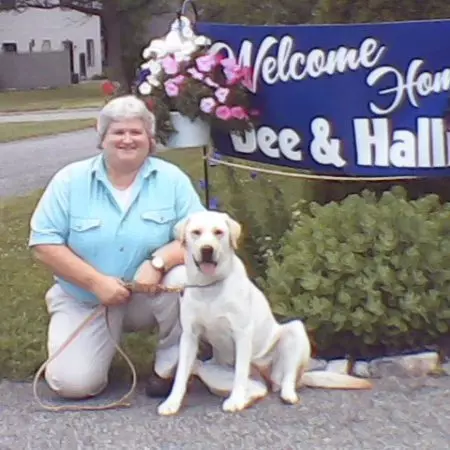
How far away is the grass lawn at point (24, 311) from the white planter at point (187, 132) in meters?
0.88

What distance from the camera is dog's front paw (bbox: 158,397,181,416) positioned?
209 inches

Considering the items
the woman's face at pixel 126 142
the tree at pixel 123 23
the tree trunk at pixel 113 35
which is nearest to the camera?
the woman's face at pixel 126 142

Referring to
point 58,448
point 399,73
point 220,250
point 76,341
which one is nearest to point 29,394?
point 76,341

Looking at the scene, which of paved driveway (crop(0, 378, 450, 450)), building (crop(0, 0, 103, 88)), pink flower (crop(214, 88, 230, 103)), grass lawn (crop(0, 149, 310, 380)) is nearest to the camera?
paved driveway (crop(0, 378, 450, 450))

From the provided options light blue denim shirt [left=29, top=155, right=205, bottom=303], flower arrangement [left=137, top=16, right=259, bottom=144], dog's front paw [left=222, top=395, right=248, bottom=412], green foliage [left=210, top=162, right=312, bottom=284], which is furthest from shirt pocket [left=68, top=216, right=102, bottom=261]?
flower arrangement [left=137, top=16, right=259, bottom=144]

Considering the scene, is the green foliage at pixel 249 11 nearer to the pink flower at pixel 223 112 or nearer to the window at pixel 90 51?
the pink flower at pixel 223 112

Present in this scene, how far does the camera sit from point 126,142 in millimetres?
5520

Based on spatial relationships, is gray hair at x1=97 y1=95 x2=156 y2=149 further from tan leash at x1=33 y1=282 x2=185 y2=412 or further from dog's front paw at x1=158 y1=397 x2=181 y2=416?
dog's front paw at x1=158 y1=397 x2=181 y2=416

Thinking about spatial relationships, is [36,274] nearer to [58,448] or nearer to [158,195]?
[158,195]

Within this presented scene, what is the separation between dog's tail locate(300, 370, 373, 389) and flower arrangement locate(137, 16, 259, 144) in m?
1.82

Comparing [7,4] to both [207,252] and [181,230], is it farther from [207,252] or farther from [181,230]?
[207,252]

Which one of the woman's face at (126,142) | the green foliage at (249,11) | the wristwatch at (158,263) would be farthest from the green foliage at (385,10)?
the green foliage at (249,11)

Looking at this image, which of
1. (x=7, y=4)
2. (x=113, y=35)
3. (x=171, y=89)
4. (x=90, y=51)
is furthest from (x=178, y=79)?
(x=90, y=51)

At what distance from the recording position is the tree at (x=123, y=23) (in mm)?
36688
